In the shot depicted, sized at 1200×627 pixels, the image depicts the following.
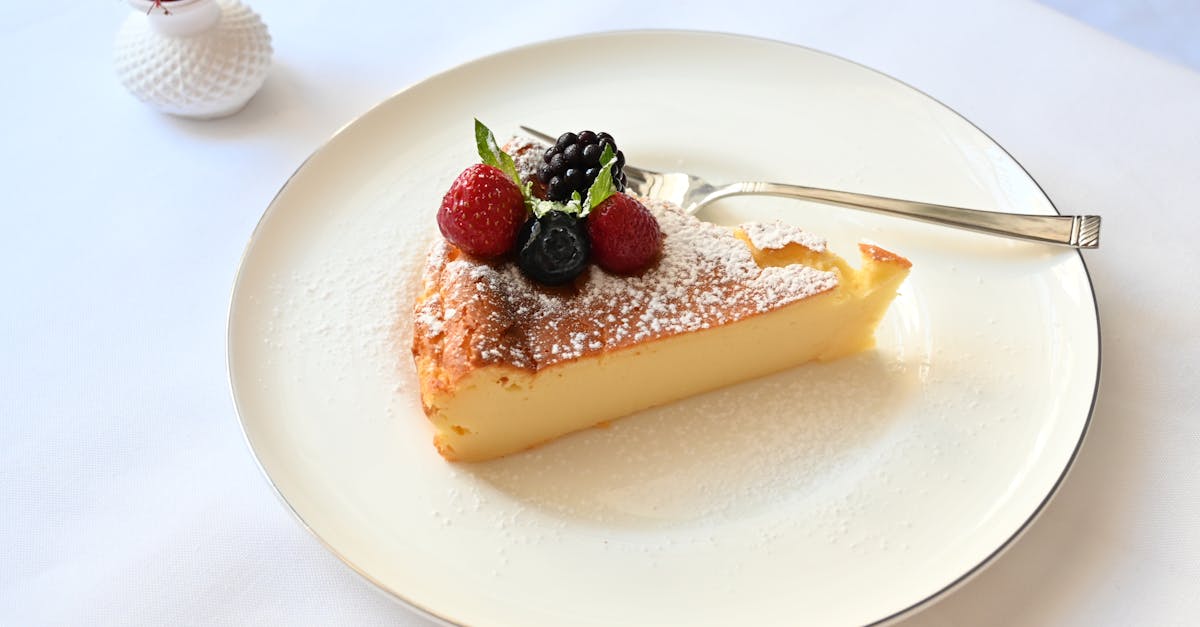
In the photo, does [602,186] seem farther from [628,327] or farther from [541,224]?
[628,327]

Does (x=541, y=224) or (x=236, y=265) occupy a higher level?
(x=541, y=224)

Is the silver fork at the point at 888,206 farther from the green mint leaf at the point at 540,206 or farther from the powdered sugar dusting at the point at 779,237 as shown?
the green mint leaf at the point at 540,206

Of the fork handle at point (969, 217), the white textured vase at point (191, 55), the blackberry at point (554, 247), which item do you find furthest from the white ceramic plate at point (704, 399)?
the white textured vase at point (191, 55)

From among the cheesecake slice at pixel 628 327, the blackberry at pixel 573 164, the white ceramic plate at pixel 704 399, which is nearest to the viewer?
the white ceramic plate at pixel 704 399

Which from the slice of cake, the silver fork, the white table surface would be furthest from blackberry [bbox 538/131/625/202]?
the white table surface

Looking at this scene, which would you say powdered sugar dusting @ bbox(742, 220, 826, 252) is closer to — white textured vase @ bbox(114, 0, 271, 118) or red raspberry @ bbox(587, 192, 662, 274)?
red raspberry @ bbox(587, 192, 662, 274)

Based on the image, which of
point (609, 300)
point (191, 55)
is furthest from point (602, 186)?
point (191, 55)
